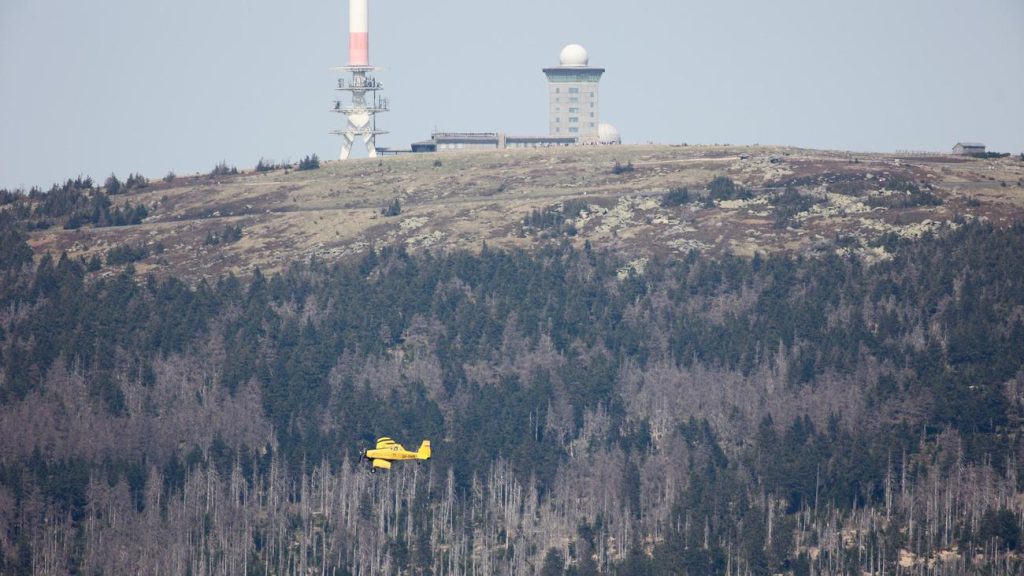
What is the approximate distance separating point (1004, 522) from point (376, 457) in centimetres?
6059

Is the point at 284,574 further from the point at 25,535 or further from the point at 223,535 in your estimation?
the point at 25,535

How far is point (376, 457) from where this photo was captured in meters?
179

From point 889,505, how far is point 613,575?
98.6ft

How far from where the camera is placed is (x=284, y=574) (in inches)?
7672

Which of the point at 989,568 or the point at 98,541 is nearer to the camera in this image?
the point at 989,568

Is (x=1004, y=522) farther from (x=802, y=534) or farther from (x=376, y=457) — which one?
(x=376, y=457)

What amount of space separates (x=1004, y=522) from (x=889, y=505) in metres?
14.4

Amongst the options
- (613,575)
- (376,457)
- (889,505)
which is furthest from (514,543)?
(889,505)

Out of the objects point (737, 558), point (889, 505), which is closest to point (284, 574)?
point (737, 558)

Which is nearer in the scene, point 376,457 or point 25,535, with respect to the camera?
point 376,457

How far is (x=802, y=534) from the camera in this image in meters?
197

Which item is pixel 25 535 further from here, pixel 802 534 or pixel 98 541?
pixel 802 534

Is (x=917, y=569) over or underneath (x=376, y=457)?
underneath

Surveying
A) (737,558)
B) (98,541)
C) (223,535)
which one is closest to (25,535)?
(98,541)
